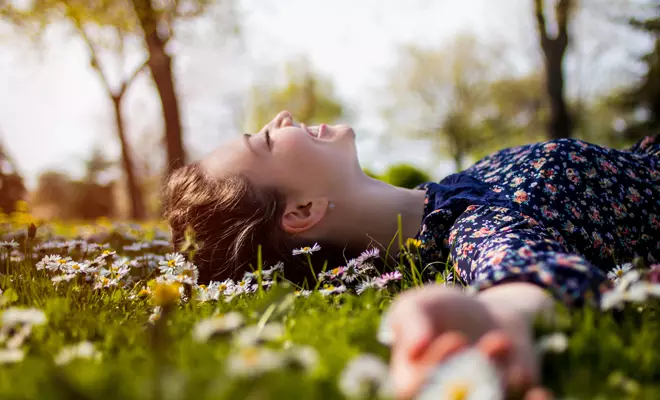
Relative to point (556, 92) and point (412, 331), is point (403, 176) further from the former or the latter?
point (556, 92)

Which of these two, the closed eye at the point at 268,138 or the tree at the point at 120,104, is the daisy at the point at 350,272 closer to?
the closed eye at the point at 268,138

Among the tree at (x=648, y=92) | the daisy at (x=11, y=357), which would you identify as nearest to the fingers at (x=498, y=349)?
the daisy at (x=11, y=357)

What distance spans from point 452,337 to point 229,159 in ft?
6.61

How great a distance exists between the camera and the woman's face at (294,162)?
8.48ft

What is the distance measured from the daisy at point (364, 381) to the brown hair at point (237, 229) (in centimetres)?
160

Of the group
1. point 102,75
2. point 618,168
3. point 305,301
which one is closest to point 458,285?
point 305,301

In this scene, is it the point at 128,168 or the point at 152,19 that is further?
the point at 128,168

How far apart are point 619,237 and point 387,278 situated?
54.8 inches

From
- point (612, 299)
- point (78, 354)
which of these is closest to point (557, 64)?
point (612, 299)

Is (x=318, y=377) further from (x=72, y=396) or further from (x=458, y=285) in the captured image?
(x=458, y=285)

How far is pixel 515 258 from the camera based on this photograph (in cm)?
147

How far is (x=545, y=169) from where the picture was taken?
2605mm

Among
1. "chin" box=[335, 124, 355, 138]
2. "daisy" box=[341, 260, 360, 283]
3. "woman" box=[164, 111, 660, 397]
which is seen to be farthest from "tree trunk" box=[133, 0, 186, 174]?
"daisy" box=[341, 260, 360, 283]

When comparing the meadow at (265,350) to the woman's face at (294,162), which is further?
the woman's face at (294,162)
